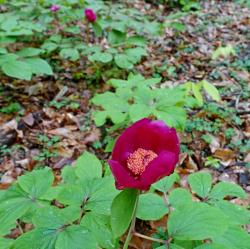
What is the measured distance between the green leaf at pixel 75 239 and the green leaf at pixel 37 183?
0.89 feet

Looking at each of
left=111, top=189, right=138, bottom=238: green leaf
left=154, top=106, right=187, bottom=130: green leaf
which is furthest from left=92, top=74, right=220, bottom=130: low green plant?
left=111, top=189, right=138, bottom=238: green leaf

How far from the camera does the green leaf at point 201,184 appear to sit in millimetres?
1364

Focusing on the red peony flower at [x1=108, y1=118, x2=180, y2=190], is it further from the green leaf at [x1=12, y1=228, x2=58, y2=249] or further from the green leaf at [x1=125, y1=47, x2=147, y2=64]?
the green leaf at [x1=125, y1=47, x2=147, y2=64]

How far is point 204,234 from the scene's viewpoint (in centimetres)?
100

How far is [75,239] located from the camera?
1029mm

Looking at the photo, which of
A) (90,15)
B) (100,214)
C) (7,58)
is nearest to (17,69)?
(7,58)

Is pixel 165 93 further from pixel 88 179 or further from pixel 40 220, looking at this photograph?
pixel 40 220

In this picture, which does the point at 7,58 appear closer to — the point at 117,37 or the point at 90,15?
the point at 90,15

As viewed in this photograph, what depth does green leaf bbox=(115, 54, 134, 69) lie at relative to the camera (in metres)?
3.12

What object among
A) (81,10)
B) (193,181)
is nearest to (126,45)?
(81,10)

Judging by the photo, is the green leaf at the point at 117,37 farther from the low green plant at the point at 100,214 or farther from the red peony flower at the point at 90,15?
the low green plant at the point at 100,214

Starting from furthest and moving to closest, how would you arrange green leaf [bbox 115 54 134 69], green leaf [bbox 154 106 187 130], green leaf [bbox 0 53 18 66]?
1. green leaf [bbox 115 54 134 69]
2. green leaf [bbox 0 53 18 66]
3. green leaf [bbox 154 106 187 130]

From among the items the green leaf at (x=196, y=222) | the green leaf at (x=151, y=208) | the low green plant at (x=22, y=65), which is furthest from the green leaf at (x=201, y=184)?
the low green plant at (x=22, y=65)

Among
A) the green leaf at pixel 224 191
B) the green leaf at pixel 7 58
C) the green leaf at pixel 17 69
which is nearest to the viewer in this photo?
the green leaf at pixel 224 191
